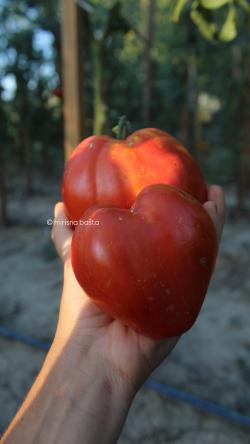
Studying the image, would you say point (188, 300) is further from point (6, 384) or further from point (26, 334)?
point (26, 334)

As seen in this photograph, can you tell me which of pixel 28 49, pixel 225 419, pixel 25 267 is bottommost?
pixel 25 267

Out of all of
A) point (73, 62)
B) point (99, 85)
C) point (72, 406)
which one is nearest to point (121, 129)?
point (72, 406)

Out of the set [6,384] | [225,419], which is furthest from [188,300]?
[6,384]

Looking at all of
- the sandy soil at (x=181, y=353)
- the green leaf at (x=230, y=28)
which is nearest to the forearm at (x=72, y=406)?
the sandy soil at (x=181, y=353)

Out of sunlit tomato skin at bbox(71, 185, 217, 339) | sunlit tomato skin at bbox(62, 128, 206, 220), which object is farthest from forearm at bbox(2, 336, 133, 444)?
sunlit tomato skin at bbox(62, 128, 206, 220)

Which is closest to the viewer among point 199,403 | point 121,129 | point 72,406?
point 72,406

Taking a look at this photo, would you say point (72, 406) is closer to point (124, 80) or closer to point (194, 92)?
point (194, 92)
